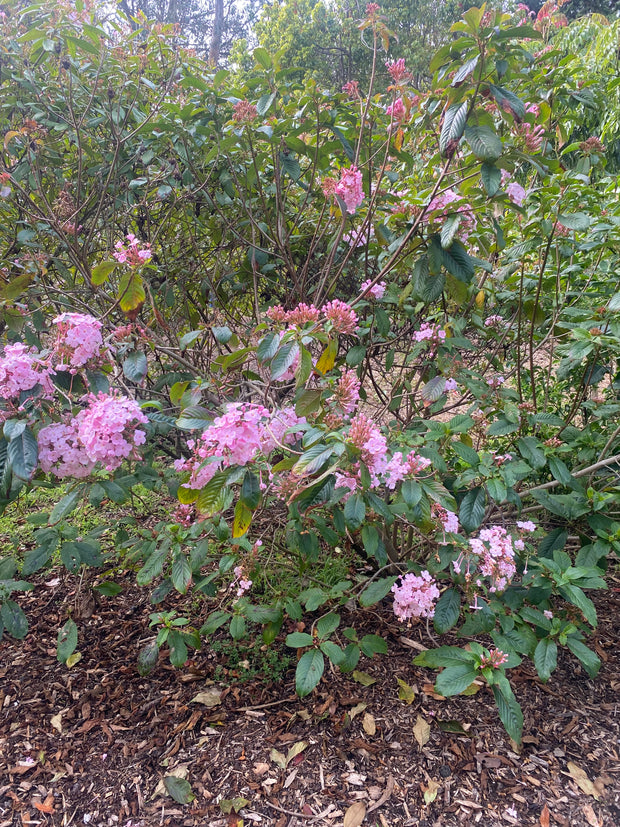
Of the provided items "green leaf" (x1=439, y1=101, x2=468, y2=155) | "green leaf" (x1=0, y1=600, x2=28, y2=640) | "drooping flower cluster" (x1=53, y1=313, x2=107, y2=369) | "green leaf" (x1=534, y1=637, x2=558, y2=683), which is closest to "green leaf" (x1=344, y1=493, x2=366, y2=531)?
"green leaf" (x1=534, y1=637, x2=558, y2=683)

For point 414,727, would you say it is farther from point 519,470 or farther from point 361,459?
point 361,459

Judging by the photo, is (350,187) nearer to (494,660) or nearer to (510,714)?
(494,660)

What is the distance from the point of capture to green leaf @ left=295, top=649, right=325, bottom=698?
1.42 m

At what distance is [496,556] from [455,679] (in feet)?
1.16

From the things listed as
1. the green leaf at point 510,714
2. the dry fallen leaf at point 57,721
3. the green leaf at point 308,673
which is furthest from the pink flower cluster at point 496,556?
the dry fallen leaf at point 57,721

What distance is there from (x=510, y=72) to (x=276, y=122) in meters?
0.78

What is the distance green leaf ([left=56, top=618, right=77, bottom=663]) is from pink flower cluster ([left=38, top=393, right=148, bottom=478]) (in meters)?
0.73

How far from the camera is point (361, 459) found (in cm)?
119

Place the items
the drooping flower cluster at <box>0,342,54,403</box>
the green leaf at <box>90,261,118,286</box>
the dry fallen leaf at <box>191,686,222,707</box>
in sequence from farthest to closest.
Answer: the dry fallen leaf at <box>191,686,222,707</box>, the green leaf at <box>90,261,118,286</box>, the drooping flower cluster at <box>0,342,54,403</box>

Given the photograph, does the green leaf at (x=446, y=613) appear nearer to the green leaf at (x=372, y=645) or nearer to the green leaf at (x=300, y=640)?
the green leaf at (x=372, y=645)

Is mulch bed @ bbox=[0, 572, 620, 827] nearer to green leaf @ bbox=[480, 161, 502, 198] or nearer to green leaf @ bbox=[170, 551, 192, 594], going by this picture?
green leaf @ bbox=[170, 551, 192, 594]

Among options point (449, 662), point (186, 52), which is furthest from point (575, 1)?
point (449, 662)

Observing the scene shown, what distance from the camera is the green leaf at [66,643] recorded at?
5.58 feet

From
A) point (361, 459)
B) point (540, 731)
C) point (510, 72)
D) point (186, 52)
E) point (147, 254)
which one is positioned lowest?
point (540, 731)
